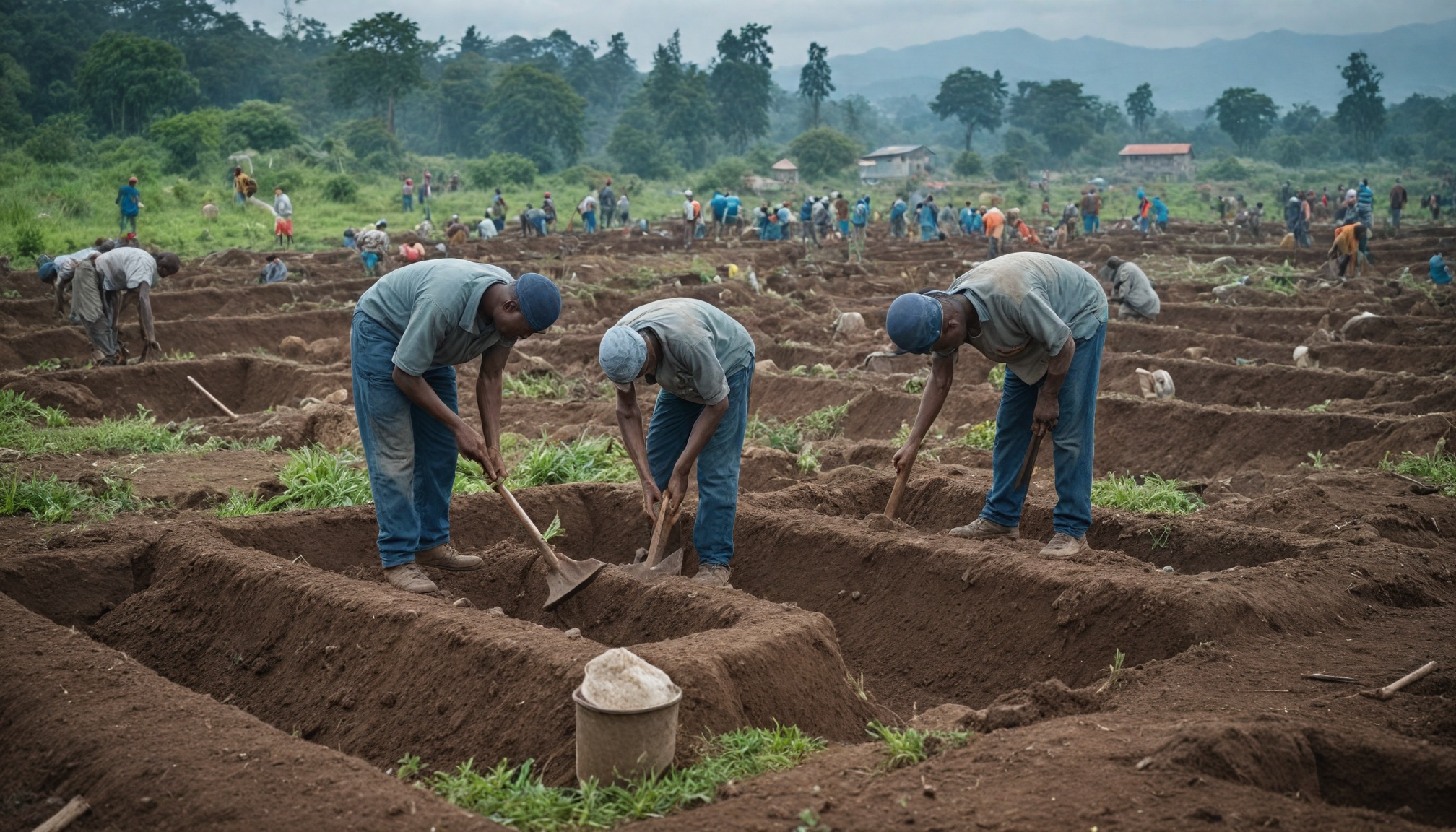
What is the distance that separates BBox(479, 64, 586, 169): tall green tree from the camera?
57188 mm

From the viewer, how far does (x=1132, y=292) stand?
50.8ft

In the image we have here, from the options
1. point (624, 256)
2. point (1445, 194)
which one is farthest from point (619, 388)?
point (1445, 194)

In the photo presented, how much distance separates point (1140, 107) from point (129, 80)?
74254 mm

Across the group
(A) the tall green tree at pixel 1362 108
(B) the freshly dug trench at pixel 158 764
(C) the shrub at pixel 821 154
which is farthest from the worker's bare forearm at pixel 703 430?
(A) the tall green tree at pixel 1362 108

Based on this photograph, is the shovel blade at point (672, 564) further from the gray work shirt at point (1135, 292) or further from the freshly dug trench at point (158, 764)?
the gray work shirt at point (1135, 292)

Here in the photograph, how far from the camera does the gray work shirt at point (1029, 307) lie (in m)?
5.67

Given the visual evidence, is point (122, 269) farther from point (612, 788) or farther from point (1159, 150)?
point (1159, 150)

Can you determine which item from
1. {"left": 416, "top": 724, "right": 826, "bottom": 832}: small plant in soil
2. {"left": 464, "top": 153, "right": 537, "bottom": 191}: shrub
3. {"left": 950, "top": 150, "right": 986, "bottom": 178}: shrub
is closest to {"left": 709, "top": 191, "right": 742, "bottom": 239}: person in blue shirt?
{"left": 464, "top": 153, "right": 537, "bottom": 191}: shrub

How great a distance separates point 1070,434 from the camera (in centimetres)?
601

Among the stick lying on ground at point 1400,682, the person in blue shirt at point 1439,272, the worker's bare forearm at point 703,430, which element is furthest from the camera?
the person in blue shirt at point 1439,272

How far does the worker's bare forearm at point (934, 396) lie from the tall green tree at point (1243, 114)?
8462cm

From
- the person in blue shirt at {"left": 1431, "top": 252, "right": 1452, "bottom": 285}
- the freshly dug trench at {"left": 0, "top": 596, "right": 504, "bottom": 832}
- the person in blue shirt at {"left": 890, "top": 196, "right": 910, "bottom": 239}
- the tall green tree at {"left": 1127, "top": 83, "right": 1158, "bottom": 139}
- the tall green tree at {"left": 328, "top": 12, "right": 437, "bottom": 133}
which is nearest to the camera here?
the freshly dug trench at {"left": 0, "top": 596, "right": 504, "bottom": 832}

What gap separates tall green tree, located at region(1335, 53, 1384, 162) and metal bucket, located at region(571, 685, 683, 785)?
78393 millimetres

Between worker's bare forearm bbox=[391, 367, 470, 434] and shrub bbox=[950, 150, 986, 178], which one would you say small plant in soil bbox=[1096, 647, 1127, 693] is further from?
shrub bbox=[950, 150, 986, 178]
